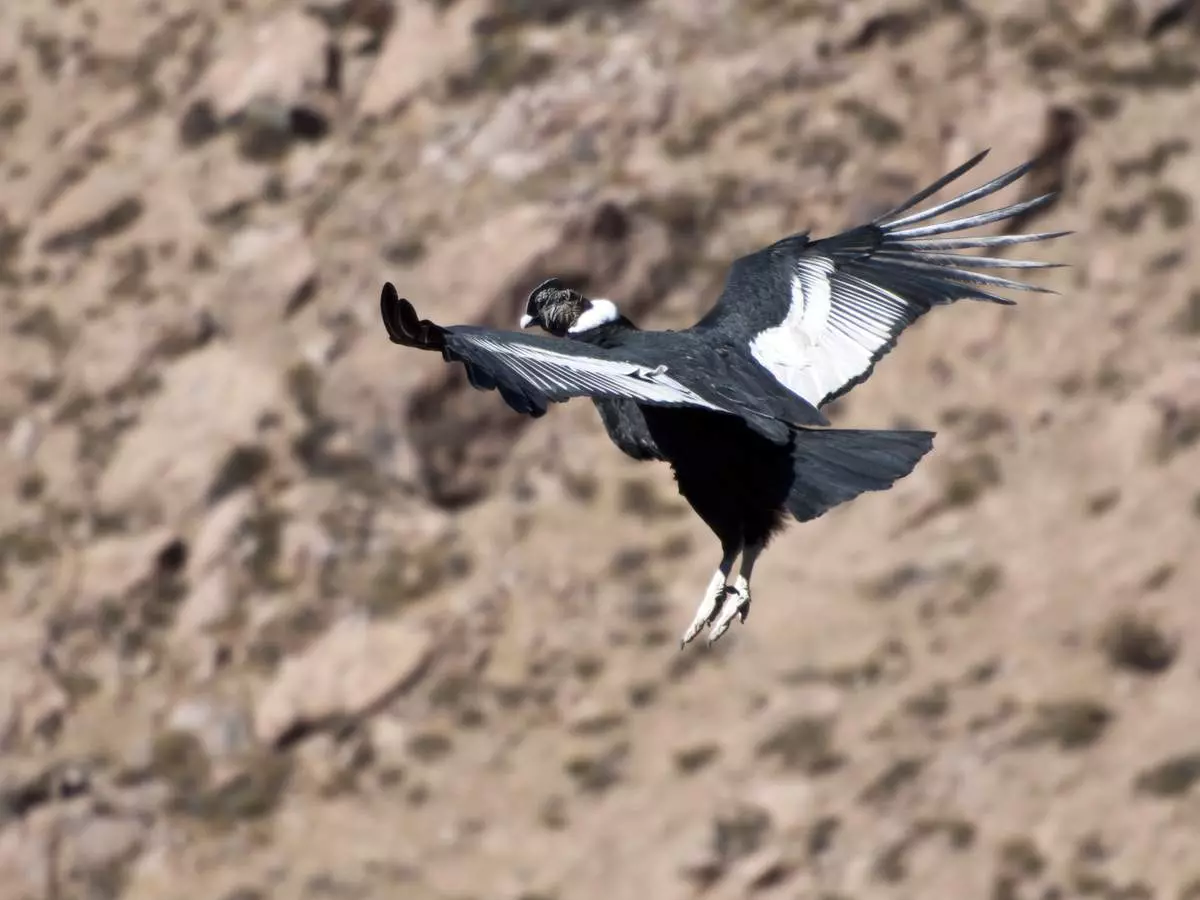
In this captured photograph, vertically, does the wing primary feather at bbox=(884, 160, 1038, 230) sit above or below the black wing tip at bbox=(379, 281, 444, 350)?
above

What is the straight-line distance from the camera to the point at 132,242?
35.7 m

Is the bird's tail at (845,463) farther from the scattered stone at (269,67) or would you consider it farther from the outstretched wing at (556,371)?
the scattered stone at (269,67)

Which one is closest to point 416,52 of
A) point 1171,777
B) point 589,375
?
point 1171,777

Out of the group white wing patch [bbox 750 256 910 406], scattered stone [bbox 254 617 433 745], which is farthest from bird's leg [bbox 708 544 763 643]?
scattered stone [bbox 254 617 433 745]

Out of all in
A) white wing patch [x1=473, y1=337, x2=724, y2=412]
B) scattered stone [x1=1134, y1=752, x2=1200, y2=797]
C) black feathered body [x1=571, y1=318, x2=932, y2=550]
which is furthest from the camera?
scattered stone [x1=1134, y1=752, x2=1200, y2=797]

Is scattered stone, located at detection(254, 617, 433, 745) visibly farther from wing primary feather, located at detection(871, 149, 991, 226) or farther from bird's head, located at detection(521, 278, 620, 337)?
wing primary feather, located at detection(871, 149, 991, 226)

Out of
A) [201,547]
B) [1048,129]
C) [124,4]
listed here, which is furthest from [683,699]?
[124,4]

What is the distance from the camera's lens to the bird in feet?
34.1

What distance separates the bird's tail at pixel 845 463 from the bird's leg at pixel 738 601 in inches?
21.9

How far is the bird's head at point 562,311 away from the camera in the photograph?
1241cm

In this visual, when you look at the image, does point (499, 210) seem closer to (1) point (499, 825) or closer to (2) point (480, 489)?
(2) point (480, 489)

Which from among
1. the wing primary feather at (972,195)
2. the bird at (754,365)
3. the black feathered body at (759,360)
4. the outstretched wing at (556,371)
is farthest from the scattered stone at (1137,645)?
the outstretched wing at (556,371)

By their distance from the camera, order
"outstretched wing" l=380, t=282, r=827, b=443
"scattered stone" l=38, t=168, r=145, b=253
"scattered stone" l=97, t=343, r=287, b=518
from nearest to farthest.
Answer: "outstretched wing" l=380, t=282, r=827, b=443, "scattered stone" l=97, t=343, r=287, b=518, "scattered stone" l=38, t=168, r=145, b=253

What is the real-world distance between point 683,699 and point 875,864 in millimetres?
3919
